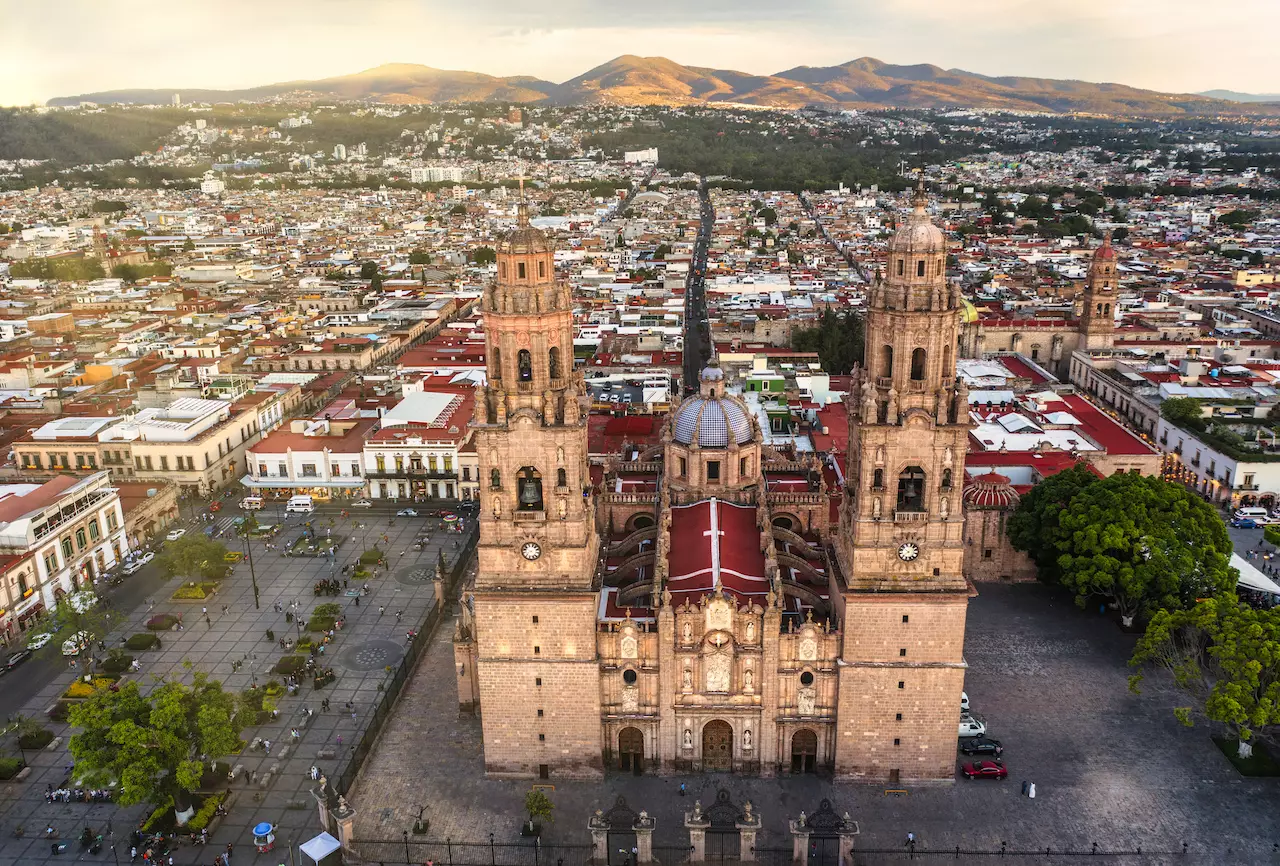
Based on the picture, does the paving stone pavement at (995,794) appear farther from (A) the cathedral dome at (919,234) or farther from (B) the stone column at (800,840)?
(A) the cathedral dome at (919,234)

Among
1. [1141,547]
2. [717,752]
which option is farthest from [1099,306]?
[717,752]

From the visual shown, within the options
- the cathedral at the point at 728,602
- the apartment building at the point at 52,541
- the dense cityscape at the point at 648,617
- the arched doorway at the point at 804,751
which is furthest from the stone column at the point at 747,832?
the apartment building at the point at 52,541

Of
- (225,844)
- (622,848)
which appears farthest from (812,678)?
(225,844)

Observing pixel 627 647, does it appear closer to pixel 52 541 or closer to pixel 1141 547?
pixel 1141 547

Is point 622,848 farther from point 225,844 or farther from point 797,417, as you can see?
point 797,417

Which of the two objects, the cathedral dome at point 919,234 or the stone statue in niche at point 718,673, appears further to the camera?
the stone statue in niche at point 718,673

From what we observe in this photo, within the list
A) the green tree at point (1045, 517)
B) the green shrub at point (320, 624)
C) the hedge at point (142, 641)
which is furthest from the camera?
the green shrub at point (320, 624)

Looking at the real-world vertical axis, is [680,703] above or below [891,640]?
below
